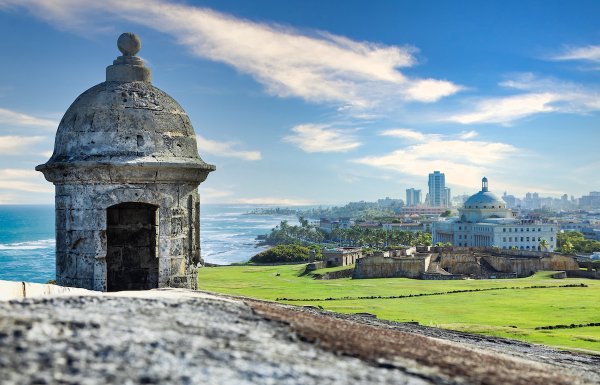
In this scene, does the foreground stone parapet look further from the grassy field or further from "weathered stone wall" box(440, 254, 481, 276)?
"weathered stone wall" box(440, 254, 481, 276)

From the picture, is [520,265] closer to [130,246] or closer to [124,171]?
[130,246]

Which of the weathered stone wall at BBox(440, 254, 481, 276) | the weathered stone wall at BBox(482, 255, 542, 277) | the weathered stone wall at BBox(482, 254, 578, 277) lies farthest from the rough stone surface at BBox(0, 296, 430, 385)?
the weathered stone wall at BBox(440, 254, 481, 276)

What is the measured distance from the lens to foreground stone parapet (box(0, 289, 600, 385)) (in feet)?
13.1

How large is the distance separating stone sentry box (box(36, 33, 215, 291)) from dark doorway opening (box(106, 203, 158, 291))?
1.08 m

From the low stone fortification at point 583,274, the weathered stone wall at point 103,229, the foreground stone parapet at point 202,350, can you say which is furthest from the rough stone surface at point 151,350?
the low stone fortification at point 583,274

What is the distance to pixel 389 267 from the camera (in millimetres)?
62188

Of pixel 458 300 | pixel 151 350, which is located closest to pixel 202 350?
pixel 151 350

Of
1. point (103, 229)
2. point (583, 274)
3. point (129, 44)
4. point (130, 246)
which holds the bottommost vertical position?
point (583, 274)

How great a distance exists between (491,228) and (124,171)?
341 feet

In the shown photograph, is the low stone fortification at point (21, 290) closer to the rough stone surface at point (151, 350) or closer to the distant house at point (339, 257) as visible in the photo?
the rough stone surface at point (151, 350)

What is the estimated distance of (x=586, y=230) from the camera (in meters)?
179

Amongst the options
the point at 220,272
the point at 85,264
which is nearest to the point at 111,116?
the point at 85,264

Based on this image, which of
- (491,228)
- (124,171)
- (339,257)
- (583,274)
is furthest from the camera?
(491,228)

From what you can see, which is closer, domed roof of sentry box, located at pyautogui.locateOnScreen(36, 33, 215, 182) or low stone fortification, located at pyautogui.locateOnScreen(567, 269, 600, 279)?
domed roof of sentry box, located at pyautogui.locateOnScreen(36, 33, 215, 182)
